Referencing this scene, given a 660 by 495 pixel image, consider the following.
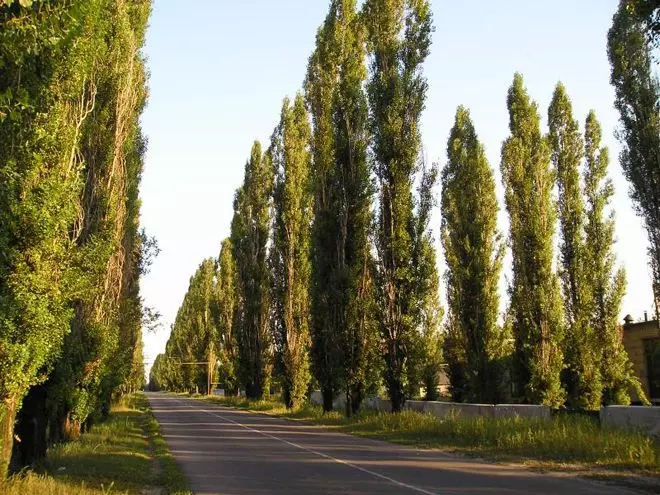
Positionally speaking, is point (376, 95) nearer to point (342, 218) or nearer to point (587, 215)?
point (342, 218)

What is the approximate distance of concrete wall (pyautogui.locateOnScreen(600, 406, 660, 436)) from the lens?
15781mm

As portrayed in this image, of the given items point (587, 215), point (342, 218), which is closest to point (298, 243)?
point (342, 218)

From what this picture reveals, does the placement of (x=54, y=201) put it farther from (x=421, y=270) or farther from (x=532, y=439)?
(x=421, y=270)

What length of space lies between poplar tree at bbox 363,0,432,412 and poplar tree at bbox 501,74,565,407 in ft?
25.8

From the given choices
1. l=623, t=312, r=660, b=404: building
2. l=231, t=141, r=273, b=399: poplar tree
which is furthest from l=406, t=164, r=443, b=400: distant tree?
l=231, t=141, r=273, b=399: poplar tree

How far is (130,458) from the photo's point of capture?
15992 millimetres

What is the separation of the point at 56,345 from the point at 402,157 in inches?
730

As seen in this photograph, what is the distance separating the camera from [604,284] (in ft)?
108

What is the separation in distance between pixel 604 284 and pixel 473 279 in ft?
21.9

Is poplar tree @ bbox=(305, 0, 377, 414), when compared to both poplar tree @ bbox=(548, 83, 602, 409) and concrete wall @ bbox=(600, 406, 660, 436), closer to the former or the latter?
poplar tree @ bbox=(548, 83, 602, 409)

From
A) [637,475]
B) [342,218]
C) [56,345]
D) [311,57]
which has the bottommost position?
[637,475]

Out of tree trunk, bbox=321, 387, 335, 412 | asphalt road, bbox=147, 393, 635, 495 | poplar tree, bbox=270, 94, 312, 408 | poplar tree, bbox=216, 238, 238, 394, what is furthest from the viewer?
poplar tree, bbox=216, 238, 238, 394

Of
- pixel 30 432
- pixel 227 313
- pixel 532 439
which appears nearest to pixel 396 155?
pixel 532 439

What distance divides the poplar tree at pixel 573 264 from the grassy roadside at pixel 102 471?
20.6m
